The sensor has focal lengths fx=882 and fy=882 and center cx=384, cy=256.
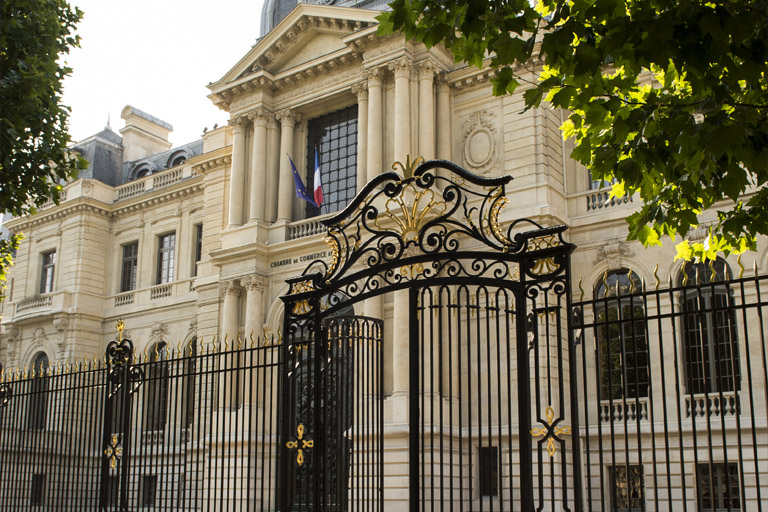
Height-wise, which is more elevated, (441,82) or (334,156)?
(441,82)

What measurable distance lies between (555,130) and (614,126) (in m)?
17.7

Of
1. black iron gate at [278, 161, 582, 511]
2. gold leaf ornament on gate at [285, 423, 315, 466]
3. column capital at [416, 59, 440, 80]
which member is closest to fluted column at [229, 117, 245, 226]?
column capital at [416, 59, 440, 80]

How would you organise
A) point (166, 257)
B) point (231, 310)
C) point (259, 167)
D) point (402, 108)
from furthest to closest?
1. point (166, 257)
2. point (259, 167)
3. point (231, 310)
4. point (402, 108)

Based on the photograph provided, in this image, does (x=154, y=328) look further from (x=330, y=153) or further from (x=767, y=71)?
(x=767, y=71)

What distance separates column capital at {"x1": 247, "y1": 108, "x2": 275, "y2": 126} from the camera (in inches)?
1087

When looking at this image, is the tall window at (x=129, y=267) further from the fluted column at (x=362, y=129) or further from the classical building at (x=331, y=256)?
the fluted column at (x=362, y=129)

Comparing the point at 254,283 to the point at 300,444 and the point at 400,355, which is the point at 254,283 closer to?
the point at 400,355

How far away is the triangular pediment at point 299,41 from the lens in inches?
1032

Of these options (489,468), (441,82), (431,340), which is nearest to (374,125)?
(441,82)

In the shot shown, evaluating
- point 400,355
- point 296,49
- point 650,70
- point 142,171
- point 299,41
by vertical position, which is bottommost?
point 400,355

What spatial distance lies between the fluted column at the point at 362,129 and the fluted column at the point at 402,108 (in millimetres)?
1270

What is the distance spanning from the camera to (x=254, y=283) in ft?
86.1

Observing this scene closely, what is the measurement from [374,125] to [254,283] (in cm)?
592

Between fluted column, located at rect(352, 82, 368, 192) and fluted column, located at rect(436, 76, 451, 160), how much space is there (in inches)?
82.3
